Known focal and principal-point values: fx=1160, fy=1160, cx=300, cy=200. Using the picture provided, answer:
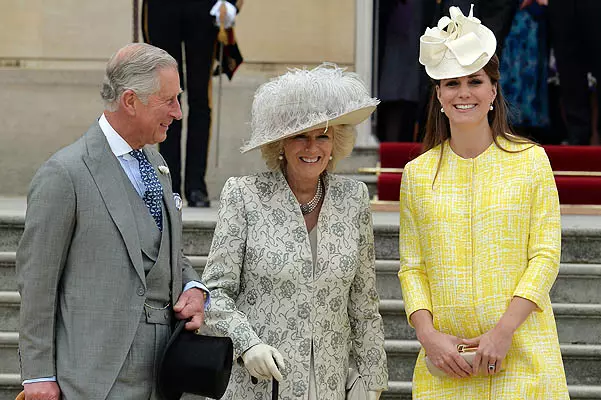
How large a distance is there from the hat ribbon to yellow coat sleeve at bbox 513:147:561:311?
1.22 ft

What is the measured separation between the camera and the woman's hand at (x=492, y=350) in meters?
3.30

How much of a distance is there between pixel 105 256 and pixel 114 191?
0.60ft

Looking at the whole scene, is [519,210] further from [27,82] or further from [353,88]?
[27,82]

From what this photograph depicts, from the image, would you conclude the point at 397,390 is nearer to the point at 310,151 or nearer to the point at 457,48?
the point at 310,151

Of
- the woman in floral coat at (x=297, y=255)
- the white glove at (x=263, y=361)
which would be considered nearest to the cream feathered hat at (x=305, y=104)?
the woman in floral coat at (x=297, y=255)

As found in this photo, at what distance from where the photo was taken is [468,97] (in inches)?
135

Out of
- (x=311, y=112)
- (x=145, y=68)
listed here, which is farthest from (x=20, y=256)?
(x=311, y=112)

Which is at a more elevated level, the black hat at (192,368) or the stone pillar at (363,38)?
the stone pillar at (363,38)

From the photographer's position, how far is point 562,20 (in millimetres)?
8641

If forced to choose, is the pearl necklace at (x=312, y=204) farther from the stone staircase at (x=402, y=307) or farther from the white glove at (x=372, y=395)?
the stone staircase at (x=402, y=307)

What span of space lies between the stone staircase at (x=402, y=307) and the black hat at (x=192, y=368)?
2250 mm

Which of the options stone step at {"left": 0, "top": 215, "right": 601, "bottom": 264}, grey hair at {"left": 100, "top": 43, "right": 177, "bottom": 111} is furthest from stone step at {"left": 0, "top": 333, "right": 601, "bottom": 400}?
grey hair at {"left": 100, "top": 43, "right": 177, "bottom": 111}

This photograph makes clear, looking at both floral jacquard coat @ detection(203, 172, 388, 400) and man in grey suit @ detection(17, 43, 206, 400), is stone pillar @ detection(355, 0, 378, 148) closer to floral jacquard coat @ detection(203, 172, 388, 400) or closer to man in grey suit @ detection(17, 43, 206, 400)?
floral jacquard coat @ detection(203, 172, 388, 400)

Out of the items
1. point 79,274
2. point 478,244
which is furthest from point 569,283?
point 79,274
